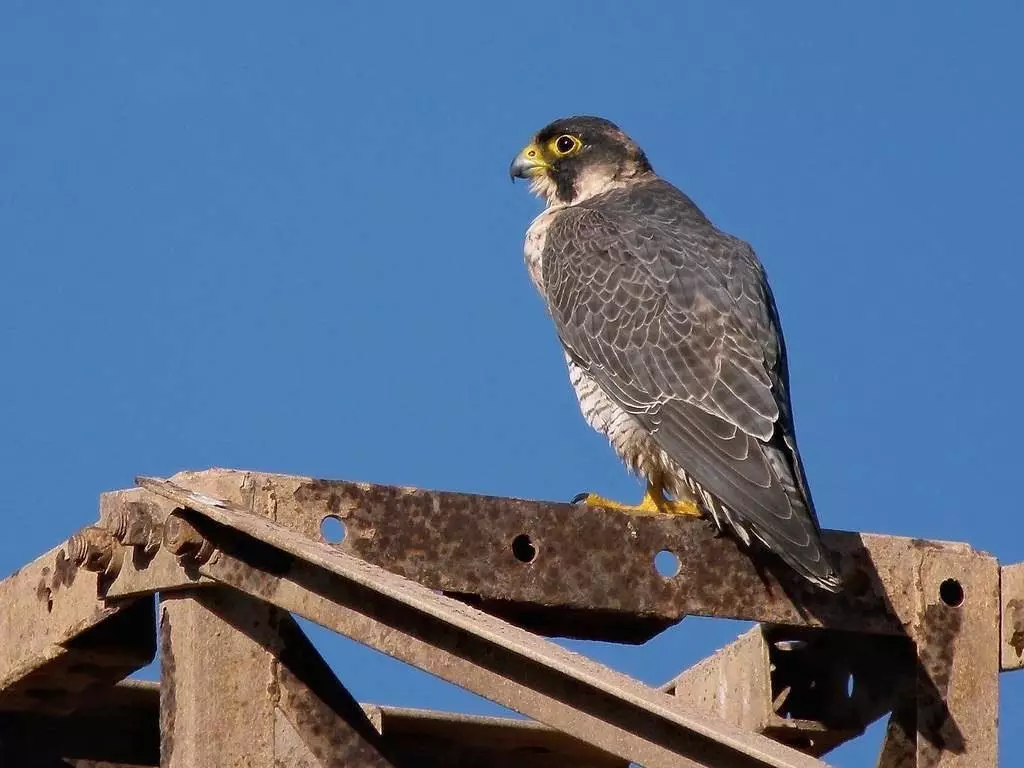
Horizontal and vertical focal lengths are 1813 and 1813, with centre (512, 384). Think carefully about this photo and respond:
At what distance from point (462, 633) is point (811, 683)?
1.34m

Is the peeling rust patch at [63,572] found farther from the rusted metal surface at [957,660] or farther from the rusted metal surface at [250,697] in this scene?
the rusted metal surface at [957,660]

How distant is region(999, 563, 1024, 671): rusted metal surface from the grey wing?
47 centimetres

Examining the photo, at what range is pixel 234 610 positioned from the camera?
10.7 feet

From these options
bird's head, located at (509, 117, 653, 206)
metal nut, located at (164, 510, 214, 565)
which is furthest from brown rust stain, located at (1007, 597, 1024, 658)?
bird's head, located at (509, 117, 653, 206)

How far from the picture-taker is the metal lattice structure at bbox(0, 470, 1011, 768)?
3.11m

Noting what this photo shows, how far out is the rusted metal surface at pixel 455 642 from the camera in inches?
118

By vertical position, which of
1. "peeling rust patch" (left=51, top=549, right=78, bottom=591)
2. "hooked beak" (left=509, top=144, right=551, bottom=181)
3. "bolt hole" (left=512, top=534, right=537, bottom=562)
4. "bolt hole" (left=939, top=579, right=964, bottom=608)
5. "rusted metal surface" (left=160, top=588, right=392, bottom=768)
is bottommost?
"rusted metal surface" (left=160, top=588, right=392, bottom=768)

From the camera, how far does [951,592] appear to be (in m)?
3.93

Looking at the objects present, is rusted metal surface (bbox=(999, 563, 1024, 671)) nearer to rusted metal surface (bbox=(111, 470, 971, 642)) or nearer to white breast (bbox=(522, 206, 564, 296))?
rusted metal surface (bbox=(111, 470, 971, 642))

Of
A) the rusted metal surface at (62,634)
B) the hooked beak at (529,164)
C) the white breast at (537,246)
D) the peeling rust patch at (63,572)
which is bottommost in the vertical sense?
the rusted metal surface at (62,634)

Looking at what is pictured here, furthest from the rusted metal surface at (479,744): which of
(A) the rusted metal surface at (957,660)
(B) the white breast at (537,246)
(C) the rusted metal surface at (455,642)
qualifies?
(B) the white breast at (537,246)

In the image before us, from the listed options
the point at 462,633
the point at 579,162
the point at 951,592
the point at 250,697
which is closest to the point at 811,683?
the point at 951,592

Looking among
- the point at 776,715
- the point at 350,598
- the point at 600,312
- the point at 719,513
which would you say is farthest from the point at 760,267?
the point at 350,598

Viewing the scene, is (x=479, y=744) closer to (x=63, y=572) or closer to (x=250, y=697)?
(x=63, y=572)
